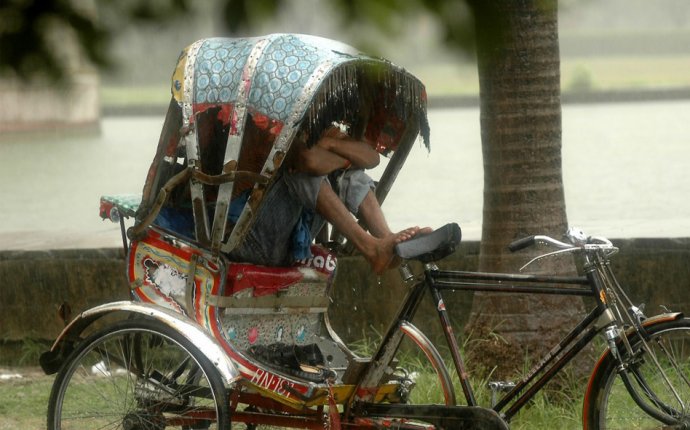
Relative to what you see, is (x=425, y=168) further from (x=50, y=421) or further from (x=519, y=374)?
(x=50, y=421)

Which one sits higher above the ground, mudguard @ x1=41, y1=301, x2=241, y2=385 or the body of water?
mudguard @ x1=41, y1=301, x2=241, y2=385

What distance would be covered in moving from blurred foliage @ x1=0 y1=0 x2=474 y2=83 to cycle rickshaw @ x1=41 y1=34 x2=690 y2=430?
227 cm

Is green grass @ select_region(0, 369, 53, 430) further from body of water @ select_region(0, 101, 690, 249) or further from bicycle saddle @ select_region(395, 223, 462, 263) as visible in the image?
bicycle saddle @ select_region(395, 223, 462, 263)

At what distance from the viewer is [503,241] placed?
564 centimetres

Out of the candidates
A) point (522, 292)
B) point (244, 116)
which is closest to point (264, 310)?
point (244, 116)

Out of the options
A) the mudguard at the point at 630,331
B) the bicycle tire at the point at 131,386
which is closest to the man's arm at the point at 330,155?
the bicycle tire at the point at 131,386

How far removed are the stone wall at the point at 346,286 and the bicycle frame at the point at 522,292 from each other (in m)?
2.03

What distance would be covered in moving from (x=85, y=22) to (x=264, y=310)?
301cm

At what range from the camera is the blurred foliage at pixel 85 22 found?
171 cm

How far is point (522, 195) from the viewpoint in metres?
5.58

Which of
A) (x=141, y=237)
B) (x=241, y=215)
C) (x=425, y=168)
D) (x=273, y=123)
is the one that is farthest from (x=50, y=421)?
(x=425, y=168)

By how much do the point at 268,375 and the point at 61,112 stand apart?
110 inches

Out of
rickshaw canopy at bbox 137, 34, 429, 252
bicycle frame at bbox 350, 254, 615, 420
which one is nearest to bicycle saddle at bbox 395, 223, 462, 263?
bicycle frame at bbox 350, 254, 615, 420

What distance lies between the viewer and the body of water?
871 centimetres
